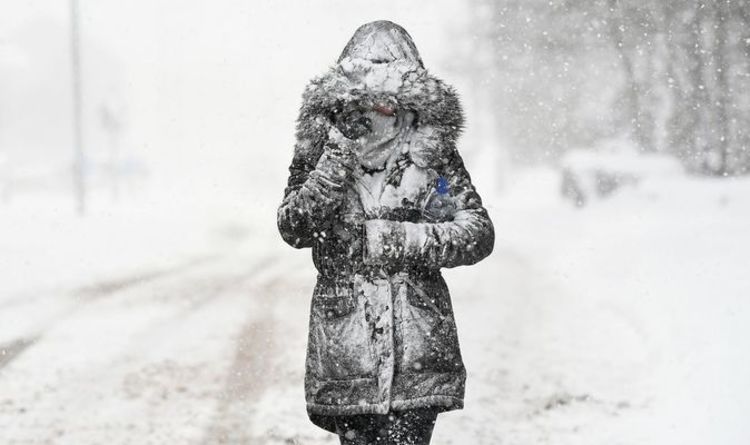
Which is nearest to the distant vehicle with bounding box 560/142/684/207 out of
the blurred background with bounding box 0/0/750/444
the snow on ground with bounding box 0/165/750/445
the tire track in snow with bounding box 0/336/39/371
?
the blurred background with bounding box 0/0/750/444

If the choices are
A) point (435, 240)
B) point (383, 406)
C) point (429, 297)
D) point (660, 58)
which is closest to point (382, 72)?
point (435, 240)

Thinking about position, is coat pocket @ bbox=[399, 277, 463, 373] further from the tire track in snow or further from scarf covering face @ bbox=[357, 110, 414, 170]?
the tire track in snow

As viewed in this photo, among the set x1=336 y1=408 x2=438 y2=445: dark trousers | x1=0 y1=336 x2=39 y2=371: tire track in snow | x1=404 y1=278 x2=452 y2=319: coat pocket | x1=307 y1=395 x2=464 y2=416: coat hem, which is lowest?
x1=0 y1=336 x2=39 y2=371: tire track in snow

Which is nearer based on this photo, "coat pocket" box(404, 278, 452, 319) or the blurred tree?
"coat pocket" box(404, 278, 452, 319)

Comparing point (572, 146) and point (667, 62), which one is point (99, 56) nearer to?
point (572, 146)

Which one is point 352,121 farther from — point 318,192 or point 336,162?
point 318,192

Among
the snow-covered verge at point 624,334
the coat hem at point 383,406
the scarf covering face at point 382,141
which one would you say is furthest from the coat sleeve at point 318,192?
the snow-covered verge at point 624,334

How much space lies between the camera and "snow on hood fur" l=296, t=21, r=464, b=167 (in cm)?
286

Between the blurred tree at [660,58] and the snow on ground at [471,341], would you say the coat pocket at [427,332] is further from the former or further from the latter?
the blurred tree at [660,58]

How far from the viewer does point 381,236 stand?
2.79 metres

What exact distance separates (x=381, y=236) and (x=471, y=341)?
566cm

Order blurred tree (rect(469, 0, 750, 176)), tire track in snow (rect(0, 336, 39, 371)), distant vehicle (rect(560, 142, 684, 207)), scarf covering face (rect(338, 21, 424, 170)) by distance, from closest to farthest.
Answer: scarf covering face (rect(338, 21, 424, 170))
tire track in snow (rect(0, 336, 39, 371))
blurred tree (rect(469, 0, 750, 176))
distant vehicle (rect(560, 142, 684, 207))

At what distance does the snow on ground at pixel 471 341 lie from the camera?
5422 mm

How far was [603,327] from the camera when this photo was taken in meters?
8.91
